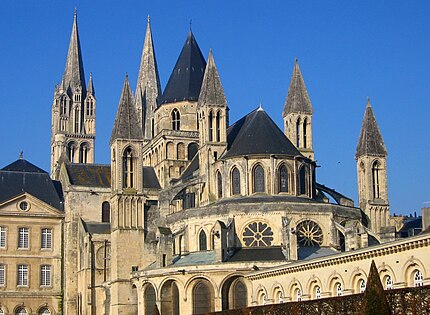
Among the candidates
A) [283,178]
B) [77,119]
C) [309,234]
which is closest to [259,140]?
[283,178]

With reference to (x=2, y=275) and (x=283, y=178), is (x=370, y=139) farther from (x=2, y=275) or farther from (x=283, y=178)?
(x=2, y=275)

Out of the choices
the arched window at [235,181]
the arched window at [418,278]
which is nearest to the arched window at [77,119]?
the arched window at [235,181]

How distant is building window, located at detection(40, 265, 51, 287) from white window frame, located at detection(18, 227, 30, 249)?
260cm

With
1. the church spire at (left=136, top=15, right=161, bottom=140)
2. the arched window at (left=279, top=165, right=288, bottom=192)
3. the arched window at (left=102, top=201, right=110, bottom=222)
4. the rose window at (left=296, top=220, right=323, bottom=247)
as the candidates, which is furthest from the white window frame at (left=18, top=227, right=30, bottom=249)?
the rose window at (left=296, top=220, right=323, bottom=247)

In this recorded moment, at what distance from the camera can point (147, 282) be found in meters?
66.3

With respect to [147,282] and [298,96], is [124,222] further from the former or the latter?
[298,96]

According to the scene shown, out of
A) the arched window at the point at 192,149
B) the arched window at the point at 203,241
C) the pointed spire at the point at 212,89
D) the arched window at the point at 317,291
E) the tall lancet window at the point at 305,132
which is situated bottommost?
the arched window at the point at 317,291

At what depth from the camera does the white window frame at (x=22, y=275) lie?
84.1 m

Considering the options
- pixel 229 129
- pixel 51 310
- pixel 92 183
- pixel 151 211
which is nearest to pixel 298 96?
pixel 229 129

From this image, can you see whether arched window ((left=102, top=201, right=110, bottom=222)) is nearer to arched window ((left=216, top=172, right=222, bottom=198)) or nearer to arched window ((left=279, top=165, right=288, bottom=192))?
arched window ((left=216, top=172, right=222, bottom=198))

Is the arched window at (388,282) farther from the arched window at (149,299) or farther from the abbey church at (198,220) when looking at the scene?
the arched window at (149,299)

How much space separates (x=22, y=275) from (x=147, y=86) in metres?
35.5

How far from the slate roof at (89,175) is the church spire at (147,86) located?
17123mm

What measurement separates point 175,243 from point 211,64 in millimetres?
15761
